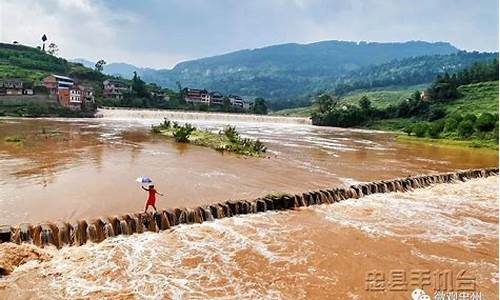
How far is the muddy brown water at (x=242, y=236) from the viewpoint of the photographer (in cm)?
896

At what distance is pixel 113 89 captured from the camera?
103 metres

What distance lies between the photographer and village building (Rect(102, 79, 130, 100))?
102 metres

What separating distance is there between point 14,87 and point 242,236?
260 ft

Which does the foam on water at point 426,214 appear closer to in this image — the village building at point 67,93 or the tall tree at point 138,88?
the village building at point 67,93

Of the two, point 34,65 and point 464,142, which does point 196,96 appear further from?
point 464,142

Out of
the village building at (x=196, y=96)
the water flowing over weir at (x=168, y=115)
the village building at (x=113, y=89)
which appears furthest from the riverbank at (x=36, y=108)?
the village building at (x=196, y=96)

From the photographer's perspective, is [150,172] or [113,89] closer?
[150,172]

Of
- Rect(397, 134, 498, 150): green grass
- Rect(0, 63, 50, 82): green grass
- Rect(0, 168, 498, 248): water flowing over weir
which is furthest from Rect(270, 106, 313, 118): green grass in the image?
Rect(0, 168, 498, 248): water flowing over weir

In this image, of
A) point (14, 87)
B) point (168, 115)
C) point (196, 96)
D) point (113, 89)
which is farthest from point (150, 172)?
point (196, 96)

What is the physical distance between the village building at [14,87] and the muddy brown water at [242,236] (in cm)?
6003

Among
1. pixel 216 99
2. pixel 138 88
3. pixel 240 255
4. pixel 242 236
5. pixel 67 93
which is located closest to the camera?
pixel 240 255

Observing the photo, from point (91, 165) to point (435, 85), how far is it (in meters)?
87.6

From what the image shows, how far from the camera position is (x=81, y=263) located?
969cm

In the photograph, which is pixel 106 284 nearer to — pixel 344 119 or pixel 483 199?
pixel 483 199
